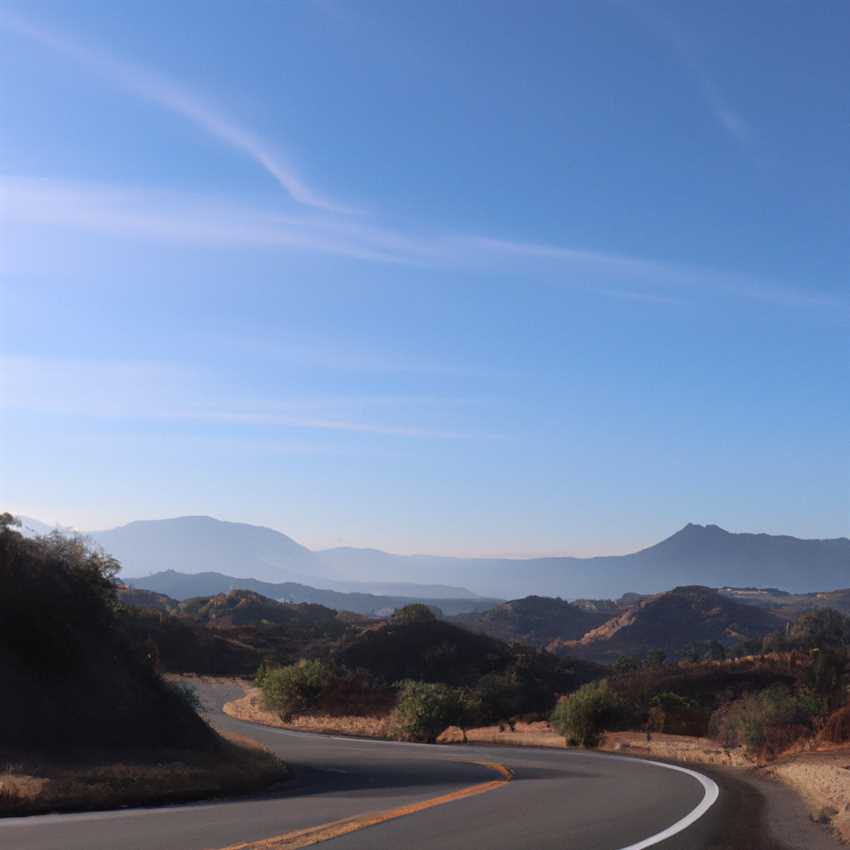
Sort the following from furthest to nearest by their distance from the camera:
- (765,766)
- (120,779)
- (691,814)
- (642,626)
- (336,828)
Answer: (642,626), (765,766), (120,779), (691,814), (336,828)

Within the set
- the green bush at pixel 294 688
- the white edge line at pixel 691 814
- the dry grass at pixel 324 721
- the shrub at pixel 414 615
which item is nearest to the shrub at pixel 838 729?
the white edge line at pixel 691 814

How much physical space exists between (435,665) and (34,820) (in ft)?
244

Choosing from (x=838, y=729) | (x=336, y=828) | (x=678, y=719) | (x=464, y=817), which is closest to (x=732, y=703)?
(x=678, y=719)

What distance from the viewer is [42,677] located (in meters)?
17.1

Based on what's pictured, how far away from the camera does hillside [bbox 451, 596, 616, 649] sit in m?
162

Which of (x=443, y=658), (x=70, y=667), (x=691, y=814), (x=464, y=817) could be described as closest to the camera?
(x=464, y=817)

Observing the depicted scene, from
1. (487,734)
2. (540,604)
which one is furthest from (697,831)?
(540,604)

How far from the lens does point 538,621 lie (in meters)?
172

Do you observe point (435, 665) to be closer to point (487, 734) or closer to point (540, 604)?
point (487, 734)

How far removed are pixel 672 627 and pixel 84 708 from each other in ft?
451

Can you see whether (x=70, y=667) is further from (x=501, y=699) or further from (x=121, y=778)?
(x=501, y=699)

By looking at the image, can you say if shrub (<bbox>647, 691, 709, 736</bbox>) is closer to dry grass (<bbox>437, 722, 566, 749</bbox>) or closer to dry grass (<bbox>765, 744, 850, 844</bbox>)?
dry grass (<bbox>437, 722, 566, 749</bbox>)

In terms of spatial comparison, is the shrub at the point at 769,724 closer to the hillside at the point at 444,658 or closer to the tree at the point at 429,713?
the tree at the point at 429,713

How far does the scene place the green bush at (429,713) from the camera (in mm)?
36000
